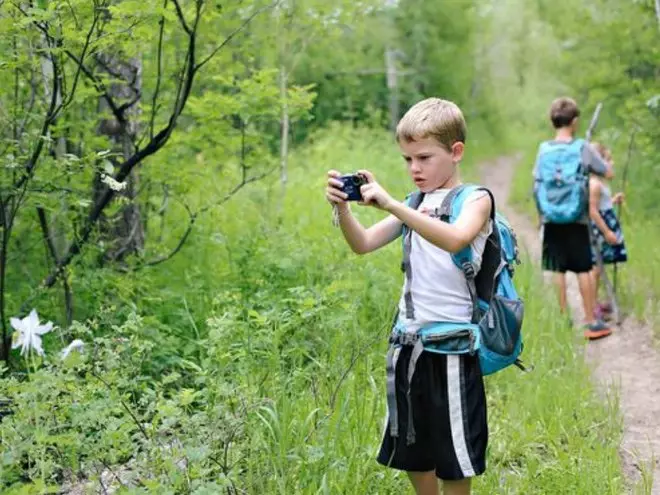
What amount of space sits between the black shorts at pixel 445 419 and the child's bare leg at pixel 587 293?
4.12 m

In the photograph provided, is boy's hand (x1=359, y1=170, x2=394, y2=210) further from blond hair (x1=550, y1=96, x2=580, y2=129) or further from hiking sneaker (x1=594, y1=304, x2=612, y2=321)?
hiking sneaker (x1=594, y1=304, x2=612, y2=321)

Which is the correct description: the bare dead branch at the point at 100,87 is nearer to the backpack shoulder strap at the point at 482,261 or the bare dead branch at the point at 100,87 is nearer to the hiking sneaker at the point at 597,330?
the backpack shoulder strap at the point at 482,261

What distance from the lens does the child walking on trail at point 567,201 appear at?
6.16m

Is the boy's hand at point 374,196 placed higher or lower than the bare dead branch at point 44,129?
lower

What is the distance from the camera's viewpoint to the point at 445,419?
9.00 ft

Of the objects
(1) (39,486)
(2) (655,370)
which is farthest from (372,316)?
(1) (39,486)

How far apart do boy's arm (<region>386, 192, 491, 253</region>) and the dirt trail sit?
1.54 meters

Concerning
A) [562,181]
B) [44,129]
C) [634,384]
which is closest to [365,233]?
[44,129]

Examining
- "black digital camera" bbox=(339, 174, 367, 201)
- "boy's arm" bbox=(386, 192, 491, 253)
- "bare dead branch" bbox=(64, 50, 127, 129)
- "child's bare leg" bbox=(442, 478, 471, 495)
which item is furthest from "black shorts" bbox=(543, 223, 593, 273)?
"black digital camera" bbox=(339, 174, 367, 201)

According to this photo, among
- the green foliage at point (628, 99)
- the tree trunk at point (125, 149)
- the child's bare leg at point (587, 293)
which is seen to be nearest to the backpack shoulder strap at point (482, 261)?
the tree trunk at point (125, 149)

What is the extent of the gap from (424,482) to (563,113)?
4.05m

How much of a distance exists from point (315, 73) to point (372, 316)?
1755 centimetres

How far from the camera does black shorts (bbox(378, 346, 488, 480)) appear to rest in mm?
2730

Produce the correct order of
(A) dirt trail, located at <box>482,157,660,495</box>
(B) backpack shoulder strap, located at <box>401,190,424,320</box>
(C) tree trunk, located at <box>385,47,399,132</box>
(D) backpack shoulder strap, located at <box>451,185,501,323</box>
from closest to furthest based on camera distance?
(D) backpack shoulder strap, located at <box>451,185,501,323</box> < (B) backpack shoulder strap, located at <box>401,190,424,320</box> < (A) dirt trail, located at <box>482,157,660,495</box> < (C) tree trunk, located at <box>385,47,399,132</box>
